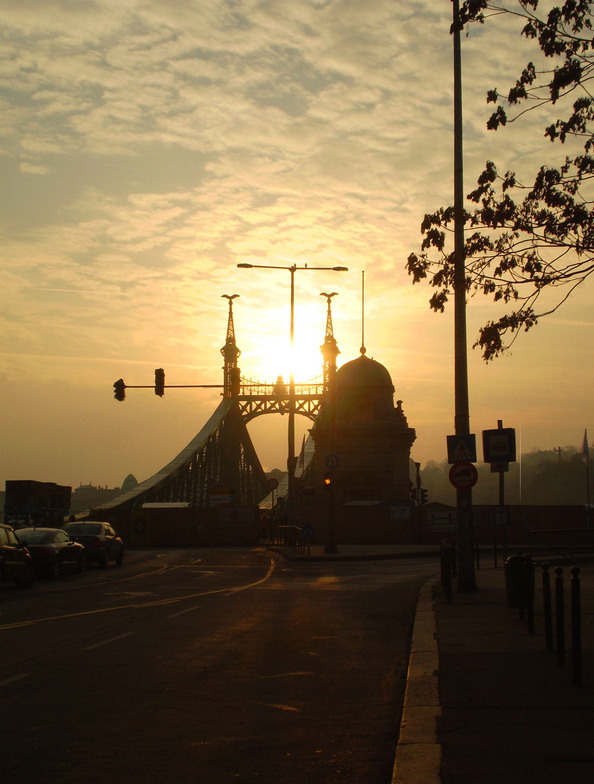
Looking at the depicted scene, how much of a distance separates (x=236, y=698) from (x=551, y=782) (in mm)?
3522

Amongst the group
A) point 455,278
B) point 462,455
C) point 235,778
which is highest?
point 455,278

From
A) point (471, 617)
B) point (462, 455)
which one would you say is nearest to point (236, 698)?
point (471, 617)

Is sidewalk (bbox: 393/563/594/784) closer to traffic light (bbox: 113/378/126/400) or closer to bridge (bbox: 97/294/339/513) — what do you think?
traffic light (bbox: 113/378/126/400)

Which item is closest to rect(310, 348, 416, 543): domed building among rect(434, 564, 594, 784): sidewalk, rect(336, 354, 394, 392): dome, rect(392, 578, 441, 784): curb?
rect(336, 354, 394, 392): dome

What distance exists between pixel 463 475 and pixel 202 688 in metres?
10.9

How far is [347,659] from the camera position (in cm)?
1097

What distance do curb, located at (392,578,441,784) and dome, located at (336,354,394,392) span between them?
57743 millimetres

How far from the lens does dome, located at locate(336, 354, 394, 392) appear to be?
230 ft

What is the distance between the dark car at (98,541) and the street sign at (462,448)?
1559 cm

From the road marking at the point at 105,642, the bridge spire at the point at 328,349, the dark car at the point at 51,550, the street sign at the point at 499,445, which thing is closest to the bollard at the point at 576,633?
the road marking at the point at 105,642

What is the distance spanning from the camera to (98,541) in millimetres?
31344

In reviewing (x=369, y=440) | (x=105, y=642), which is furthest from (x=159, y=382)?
(x=369, y=440)

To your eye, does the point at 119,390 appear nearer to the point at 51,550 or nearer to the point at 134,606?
the point at 51,550

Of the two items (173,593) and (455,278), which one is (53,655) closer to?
(455,278)
